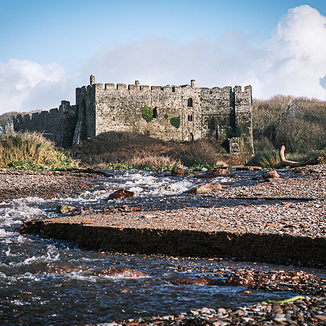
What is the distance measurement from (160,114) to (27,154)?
22213 millimetres

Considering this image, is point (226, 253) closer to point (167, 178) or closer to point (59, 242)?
point (59, 242)

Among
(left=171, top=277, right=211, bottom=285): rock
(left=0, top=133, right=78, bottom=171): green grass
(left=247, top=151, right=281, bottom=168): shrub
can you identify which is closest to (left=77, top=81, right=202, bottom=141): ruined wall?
(left=247, top=151, right=281, bottom=168): shrub

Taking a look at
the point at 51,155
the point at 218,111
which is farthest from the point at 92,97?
the point at 51,155

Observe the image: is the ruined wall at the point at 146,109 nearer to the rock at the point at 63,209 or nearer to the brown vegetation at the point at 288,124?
the brown vegetation at the point at 288,124

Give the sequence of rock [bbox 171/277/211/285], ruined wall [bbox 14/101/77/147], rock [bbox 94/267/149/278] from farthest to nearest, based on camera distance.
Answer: ruined wall [bbox 14/101/77/147] → rock [bbox 94/267/149/278] → rock [bbox 171/277/211/285]

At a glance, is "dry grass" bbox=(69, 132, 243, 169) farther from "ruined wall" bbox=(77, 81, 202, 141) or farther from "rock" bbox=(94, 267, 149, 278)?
"rock" bbox=(94, 267, 149, 278)

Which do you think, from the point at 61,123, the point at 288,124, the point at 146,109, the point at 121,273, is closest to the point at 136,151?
the point at 146,109

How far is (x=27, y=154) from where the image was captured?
12992 mm

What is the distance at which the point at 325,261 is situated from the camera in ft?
11.4

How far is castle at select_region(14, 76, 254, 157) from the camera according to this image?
3294 cm

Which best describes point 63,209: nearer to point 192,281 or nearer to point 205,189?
point 205,189

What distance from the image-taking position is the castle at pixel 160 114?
3294cm

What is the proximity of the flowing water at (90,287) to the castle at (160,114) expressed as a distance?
28860mm

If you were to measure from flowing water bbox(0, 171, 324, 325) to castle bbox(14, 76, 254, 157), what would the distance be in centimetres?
2886
